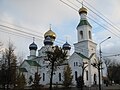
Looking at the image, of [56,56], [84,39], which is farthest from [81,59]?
[56,56]

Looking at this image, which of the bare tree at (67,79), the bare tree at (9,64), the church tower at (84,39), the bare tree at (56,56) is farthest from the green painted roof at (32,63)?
the bare tree at (56,56)

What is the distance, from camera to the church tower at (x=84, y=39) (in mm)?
57703

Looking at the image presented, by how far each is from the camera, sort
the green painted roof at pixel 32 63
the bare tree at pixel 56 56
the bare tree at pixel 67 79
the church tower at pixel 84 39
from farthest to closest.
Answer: the green painted roof at pixel 32 63 → the church tower at pixel 84 39 → the bare tree at pixel 67 79 → the bare tree at pixel 56 56

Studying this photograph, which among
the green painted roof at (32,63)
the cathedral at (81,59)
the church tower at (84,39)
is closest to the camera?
the cathedral at (81,59)

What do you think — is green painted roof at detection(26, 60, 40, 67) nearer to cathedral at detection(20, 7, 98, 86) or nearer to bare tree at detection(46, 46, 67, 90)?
cathedral at detection(20, 7, 98, 86)

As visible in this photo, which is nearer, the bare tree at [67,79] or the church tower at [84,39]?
the bare tree at [67,79]

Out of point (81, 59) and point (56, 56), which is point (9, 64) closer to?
point (56, 56)

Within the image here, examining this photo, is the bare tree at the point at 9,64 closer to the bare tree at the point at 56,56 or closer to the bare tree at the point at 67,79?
the bare tree at the point at 56,56

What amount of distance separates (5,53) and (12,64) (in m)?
2.50

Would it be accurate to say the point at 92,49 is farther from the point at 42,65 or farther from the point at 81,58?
the point at 42,65

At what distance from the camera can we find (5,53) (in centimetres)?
3834

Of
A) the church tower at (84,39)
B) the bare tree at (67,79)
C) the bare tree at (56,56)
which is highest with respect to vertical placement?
the church tower at (84,39)

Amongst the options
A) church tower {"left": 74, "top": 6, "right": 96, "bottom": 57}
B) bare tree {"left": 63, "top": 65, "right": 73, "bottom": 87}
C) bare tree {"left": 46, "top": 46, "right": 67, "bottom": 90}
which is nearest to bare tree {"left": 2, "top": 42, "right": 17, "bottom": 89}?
bare tree {"left": 46, "top": 46, "right": 67, "bottom": 90}

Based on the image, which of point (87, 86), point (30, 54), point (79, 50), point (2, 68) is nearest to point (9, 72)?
point (2, 68)
